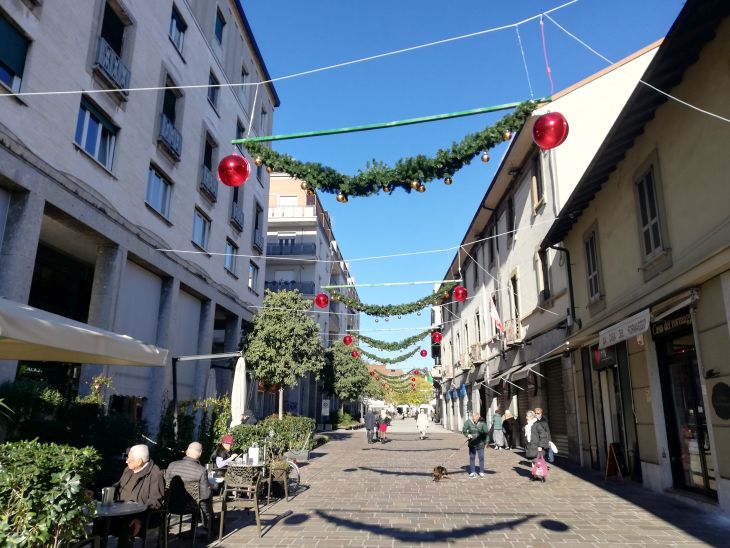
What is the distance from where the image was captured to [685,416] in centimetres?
923

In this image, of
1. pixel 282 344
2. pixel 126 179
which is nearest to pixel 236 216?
pixel 282 344

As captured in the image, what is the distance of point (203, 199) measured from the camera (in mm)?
20047

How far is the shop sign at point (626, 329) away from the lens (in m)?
9.02

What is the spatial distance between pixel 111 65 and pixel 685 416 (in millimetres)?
15199

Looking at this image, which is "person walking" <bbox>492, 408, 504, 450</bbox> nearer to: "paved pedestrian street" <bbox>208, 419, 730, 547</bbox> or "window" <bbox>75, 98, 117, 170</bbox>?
"paved pedestrian street" <bbox>208, 419, 730, 547</bbox>

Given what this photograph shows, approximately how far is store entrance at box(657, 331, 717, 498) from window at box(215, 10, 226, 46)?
67.2 ft

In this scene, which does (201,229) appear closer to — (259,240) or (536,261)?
(259,240)

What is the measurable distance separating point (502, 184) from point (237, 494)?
53.9 feet

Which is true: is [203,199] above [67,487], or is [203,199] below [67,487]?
above

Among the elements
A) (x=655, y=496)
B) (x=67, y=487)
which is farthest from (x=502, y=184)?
(x=67, y=487)

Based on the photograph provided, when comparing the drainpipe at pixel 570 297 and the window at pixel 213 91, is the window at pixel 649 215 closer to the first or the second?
the drainpipe at pixel 570 297

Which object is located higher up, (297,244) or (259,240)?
(297,244)

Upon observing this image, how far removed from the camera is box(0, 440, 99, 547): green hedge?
11.9 feet

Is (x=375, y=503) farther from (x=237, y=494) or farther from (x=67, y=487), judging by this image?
(x=67, y=487)
